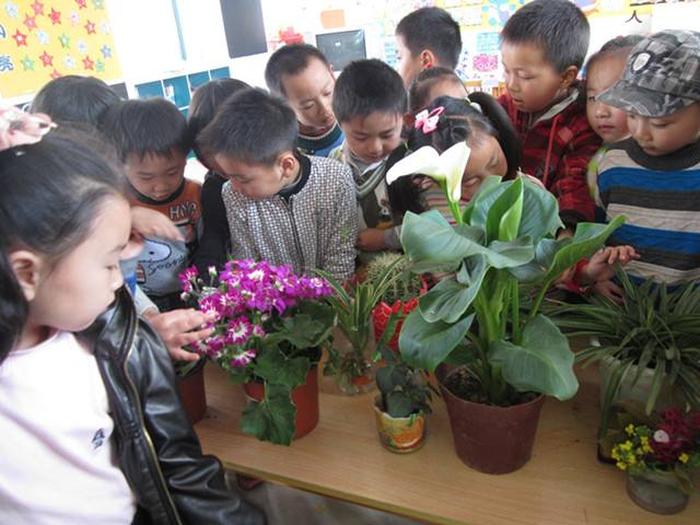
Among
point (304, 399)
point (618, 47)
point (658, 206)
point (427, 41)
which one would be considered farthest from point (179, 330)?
point (427, 41)

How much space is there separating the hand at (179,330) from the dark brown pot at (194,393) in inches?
2.8

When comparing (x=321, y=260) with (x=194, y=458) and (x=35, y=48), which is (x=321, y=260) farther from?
(x=35, y=48)

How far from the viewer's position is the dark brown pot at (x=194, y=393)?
1.05 metres

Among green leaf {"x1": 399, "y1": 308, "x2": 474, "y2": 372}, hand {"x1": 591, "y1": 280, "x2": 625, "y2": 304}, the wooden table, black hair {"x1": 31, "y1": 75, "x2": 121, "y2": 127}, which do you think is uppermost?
black hair {"x1": 31, "y1": 75, "x2": 121, "y2": 127}

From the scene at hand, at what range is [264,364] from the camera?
0.93m

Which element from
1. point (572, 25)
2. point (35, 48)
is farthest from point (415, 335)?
point (35, 48)

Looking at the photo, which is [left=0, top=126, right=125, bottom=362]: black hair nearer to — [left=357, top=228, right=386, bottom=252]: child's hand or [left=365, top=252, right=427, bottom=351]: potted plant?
[left=365, top=252, right=427, bottom=351]: potted plant

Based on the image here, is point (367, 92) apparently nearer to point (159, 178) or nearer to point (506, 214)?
point (159, 178)

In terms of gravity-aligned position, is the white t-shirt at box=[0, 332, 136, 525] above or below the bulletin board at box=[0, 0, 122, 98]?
below

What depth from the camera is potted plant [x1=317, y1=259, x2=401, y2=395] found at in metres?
1.07

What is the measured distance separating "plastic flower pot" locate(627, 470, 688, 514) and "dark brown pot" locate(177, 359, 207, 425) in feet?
2.65

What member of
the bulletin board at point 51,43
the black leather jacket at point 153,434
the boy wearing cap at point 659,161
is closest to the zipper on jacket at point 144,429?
the black leather jacket at point 153,434

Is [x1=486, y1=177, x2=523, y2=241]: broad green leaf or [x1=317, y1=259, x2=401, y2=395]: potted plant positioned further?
[x1=317, y1=259, x2=401, y2=395]: potted plant

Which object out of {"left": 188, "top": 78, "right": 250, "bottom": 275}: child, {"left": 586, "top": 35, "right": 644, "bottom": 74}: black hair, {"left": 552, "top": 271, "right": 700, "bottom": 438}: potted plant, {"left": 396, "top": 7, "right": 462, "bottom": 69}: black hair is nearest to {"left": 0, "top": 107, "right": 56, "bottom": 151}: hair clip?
{"left": 188, "top": 78, "right": 250, "bottom": 275}: child
